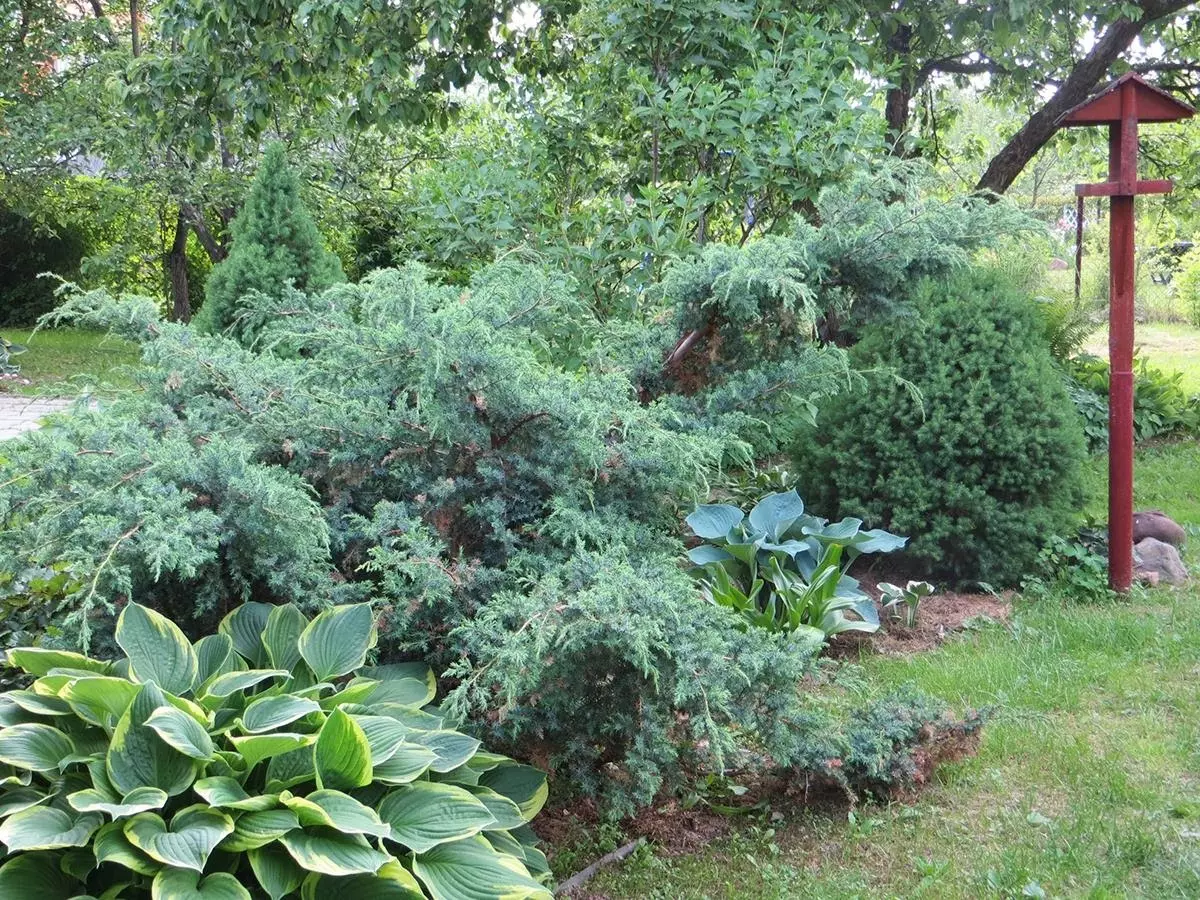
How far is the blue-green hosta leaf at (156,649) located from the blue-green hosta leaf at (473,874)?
2.23ft

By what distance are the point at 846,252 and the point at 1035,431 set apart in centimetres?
199

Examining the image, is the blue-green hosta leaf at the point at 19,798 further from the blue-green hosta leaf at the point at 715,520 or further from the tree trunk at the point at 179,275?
the tree trunk at the point at 179,275

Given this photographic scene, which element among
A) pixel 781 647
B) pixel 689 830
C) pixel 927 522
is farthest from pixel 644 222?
pixel 689 830

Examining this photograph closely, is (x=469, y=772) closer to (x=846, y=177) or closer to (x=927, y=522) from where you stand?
(x=927, y=522)

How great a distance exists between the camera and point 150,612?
240cm

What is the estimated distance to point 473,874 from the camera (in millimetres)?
2184

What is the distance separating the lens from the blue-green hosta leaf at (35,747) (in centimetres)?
212

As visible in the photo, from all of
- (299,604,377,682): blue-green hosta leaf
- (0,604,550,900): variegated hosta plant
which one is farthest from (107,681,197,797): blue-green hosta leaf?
(299,604,377,682): blue-green hosta leaf

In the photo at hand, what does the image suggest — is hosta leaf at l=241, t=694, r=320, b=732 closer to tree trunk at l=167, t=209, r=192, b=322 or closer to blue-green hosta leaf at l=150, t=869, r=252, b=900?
blue-green hosta leaf at l=150, t=869, r=252, b=900

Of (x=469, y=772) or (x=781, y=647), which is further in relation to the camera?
(x=781, y=647)

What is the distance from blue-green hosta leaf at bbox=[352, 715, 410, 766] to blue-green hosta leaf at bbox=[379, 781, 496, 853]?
98mm

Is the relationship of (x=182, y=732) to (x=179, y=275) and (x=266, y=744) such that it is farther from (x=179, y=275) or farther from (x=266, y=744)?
(x=179, y=275)

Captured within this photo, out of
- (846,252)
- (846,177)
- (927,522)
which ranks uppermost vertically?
(846,177)

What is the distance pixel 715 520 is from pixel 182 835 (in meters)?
2.69
